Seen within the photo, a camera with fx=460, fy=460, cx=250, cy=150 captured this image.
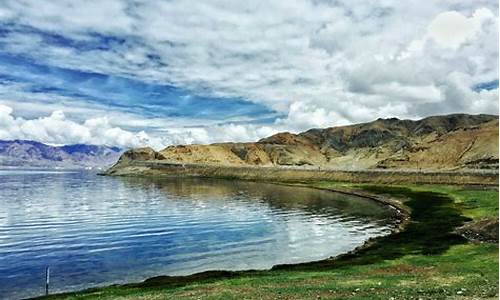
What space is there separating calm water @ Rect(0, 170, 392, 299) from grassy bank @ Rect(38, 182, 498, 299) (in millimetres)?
7022

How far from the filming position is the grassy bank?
30.5 m

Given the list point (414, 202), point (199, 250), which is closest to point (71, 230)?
point (199, 250)

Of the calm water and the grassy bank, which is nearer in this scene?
the grassy bank

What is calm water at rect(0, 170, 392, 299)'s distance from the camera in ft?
179

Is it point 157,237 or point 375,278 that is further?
point 157,237

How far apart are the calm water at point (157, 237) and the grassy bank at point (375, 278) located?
23.0 feet

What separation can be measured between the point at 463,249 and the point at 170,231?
4834 cm

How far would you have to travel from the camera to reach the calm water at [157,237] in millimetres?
54469

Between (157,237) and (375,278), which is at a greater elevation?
(375,278)

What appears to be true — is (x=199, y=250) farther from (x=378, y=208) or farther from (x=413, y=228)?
(x=378, y=208)

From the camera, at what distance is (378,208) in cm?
11994

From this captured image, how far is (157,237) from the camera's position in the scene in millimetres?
76625

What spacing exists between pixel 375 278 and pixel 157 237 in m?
46.5

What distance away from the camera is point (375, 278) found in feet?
125
